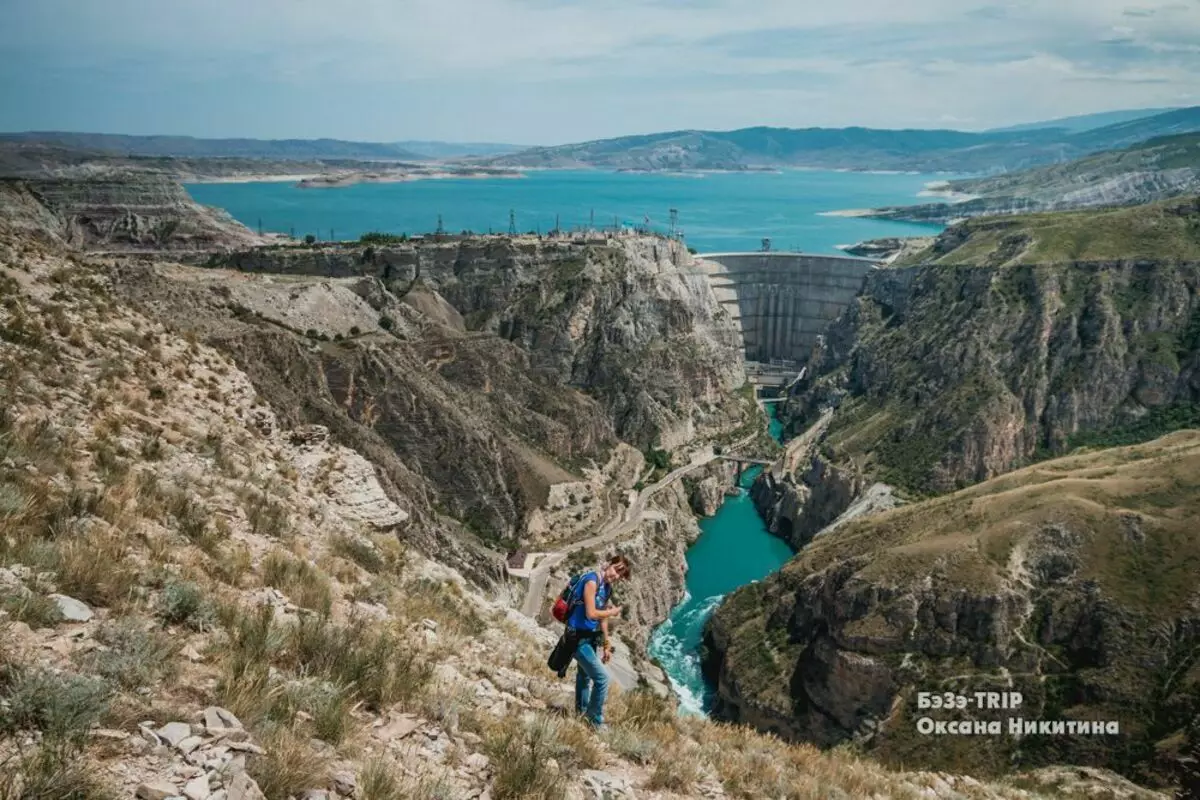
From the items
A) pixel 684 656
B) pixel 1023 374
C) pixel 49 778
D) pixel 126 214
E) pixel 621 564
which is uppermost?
pixel 126 214

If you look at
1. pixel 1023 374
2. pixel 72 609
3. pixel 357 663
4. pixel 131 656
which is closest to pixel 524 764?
pixel 357 663

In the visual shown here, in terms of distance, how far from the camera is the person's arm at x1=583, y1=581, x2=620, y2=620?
11.6m

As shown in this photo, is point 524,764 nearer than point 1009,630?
Yes

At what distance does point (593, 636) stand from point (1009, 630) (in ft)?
151

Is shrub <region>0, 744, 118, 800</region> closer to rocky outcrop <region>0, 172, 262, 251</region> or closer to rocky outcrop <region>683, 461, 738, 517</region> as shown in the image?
rocky outcrop <region>683, 461, 738, 517</region>

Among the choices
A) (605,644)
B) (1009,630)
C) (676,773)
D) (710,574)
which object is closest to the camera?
(676,773)

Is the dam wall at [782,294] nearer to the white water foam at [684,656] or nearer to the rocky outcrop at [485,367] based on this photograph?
the rocky outcrop at [485,367]

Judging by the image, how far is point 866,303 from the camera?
435 ft

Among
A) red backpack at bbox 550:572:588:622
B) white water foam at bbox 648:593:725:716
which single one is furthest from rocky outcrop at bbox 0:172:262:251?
red backpack at bbox 550:572:588:622

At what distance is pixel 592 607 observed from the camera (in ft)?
38.0

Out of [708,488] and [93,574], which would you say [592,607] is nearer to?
[93,574]

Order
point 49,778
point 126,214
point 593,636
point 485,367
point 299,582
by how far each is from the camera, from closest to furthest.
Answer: point 49,778, point 593,636, point 299,582, point 485,367, point 126,214

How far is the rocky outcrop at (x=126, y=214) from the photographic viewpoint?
106m

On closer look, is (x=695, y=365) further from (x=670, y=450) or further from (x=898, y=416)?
(x=898, y=416)
